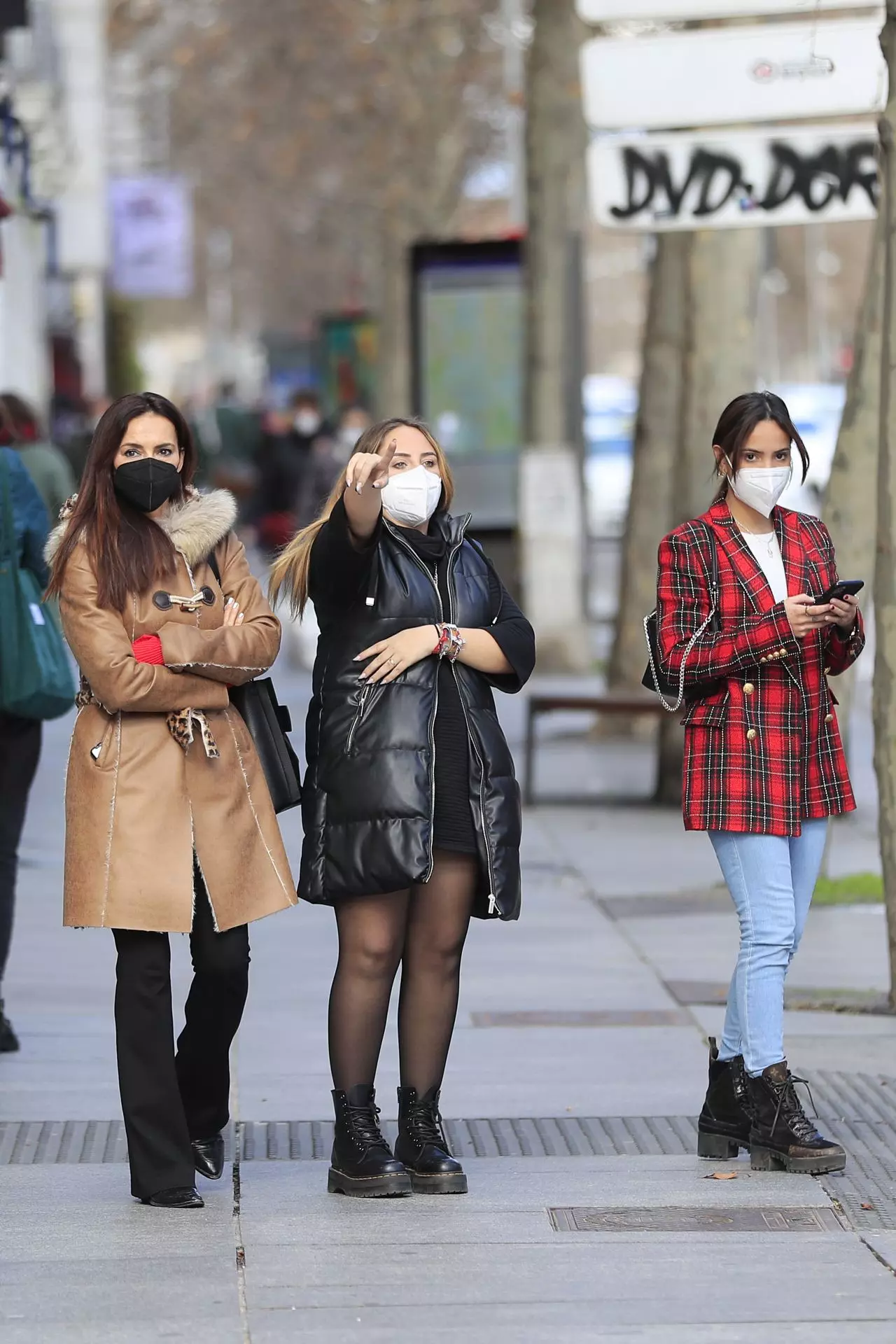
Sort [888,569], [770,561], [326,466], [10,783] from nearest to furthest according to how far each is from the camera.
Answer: [770,561] < [10,783] < [888,569] < [326,466]

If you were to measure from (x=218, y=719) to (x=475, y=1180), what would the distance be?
1256mm

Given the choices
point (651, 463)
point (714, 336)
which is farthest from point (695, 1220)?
point (651, 463)

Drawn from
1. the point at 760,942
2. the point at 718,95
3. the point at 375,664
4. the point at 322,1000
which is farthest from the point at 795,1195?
the point at 718,95

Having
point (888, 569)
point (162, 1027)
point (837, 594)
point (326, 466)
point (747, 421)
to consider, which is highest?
point (747, 421)

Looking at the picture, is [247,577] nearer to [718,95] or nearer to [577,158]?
[718,95]

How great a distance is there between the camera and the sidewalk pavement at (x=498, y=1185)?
490 centimetres

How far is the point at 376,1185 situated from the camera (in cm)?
571

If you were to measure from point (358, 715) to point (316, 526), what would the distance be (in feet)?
1.42

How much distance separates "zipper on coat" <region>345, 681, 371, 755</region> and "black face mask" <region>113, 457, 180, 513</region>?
61 centimetres

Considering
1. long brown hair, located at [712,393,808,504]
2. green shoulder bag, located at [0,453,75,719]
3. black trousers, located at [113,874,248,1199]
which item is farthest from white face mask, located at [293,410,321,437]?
black trousers, located at [113,874,248,1199]

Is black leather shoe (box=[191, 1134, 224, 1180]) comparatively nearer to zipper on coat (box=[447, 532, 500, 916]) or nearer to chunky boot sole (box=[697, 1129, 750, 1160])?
zipper on coat (box=[447, 532, 500, 916])

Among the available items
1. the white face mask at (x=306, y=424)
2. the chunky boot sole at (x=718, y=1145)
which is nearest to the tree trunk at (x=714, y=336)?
the chunky boot sole at (x=718, y=1145)

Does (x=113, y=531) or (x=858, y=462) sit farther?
(x=858, y=462)

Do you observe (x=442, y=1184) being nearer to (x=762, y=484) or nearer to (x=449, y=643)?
(x=449, y=643)
